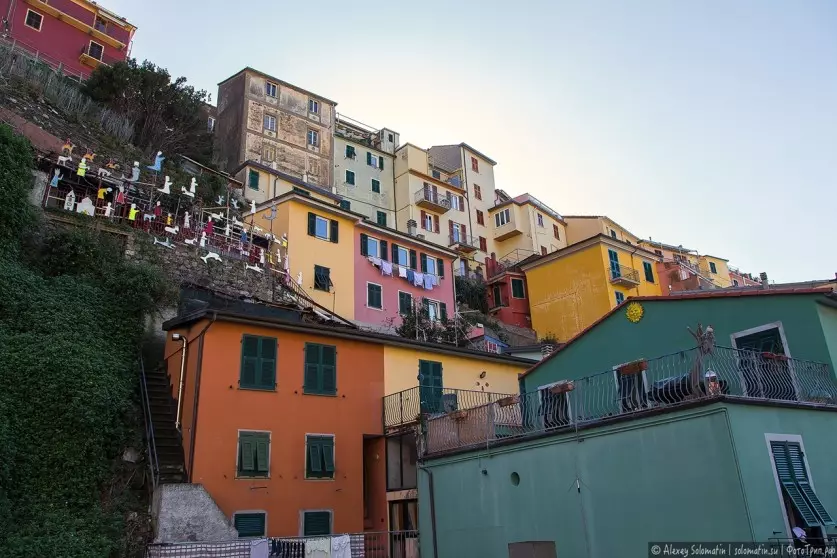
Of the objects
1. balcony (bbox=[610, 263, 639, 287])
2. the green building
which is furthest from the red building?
the green building

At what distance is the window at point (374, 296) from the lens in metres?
32.3

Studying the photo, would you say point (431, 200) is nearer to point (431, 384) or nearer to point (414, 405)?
point (431, 384)

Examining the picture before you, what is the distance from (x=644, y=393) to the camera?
13750mm

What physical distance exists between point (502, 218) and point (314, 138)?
18012 mm

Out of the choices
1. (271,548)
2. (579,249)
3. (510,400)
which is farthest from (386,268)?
(271,548)

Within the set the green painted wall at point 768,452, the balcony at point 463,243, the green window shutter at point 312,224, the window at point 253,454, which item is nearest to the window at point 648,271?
the balcony at point 463,243

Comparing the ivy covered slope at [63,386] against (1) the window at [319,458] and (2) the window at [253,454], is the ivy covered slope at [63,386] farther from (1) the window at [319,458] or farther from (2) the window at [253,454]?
(1) the window at [319,458]

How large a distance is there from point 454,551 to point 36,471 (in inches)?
380

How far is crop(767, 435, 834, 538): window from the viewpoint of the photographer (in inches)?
400

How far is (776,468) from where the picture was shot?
10.5 m

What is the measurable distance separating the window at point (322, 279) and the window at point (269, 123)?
18.7 m

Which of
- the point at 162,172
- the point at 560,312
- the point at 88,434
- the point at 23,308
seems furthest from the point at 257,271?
the point at 560,312

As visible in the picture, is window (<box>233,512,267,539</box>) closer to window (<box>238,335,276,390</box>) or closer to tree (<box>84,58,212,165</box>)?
window (<box>238,335,276,390</box>)

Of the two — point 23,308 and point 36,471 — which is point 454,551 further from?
point 23,308
